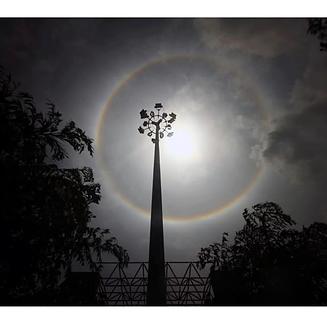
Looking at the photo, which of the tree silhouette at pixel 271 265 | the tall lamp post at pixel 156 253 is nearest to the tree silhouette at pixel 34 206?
the tall lamp post at pixel 156 253

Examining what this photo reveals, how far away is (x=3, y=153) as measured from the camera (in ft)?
20.3

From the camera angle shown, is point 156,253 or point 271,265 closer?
point 156,253

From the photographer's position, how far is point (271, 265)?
10609 mm

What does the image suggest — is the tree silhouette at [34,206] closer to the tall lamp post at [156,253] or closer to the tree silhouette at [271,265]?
the tall lamp post at [156,253]

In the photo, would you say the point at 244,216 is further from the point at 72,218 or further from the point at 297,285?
the point at 72,218

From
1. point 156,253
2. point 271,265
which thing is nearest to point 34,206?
point 156,253

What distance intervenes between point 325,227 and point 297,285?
259 cm

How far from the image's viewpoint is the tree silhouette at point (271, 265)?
9.53 meters

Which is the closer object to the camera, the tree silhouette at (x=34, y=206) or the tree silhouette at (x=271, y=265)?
the tree silhouette at (x=34, y=206)

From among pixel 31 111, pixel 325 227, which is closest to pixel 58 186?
pixel 31 111

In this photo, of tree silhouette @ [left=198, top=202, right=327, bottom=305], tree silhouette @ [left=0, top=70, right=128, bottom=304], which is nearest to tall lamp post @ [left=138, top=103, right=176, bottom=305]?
tree silhouette @ [left=0, top=70, right=128, bottom=304]

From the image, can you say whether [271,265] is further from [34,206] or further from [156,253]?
[34,206]

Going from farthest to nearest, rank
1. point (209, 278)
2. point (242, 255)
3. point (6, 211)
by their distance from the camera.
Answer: point (209, 278) → point (242, 255) → point (6, 211)

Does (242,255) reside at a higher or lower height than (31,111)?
lower
